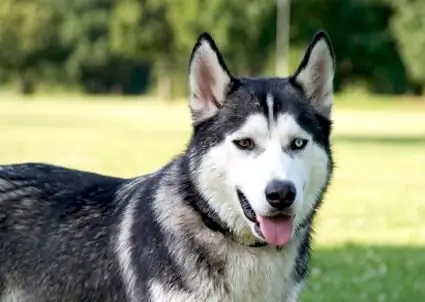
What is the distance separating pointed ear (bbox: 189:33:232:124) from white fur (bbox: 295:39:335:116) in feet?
1.49

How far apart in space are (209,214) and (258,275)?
1.44 ft

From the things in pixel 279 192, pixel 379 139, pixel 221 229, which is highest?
pixel 279 192

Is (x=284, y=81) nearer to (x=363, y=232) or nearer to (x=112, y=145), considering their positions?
(x=363, y=232)

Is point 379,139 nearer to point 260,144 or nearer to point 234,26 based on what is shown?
point 260,144

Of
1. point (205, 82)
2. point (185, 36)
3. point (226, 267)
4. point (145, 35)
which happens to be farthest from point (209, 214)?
point (145, 35)

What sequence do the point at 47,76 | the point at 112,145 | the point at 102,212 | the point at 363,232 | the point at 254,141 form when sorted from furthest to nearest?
1. the point at 47,76
2. the point at 112,145
3. the point at 363,232
4. the point at 102,212
5. the point at 254,141

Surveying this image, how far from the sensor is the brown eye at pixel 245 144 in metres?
4.94

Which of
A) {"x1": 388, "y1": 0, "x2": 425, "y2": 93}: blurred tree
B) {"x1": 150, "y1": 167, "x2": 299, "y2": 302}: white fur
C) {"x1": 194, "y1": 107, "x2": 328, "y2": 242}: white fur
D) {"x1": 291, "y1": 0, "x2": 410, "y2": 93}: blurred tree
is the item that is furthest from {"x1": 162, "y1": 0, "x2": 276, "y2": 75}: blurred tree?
{"x1": 194, "y1": 107, "x2": 328, "y2": 242}: white fur

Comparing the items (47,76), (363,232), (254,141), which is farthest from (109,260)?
(47,76)

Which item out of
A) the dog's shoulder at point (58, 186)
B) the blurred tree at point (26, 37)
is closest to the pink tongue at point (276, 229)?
the dog's shoulder at point (58, 186)

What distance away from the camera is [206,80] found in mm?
5293

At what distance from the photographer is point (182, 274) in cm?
515

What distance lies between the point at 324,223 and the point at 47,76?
251 ft

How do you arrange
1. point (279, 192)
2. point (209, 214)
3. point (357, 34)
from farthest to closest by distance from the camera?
1. point (357, 34)
2. point (209, 214)
3. point (279, 192)
